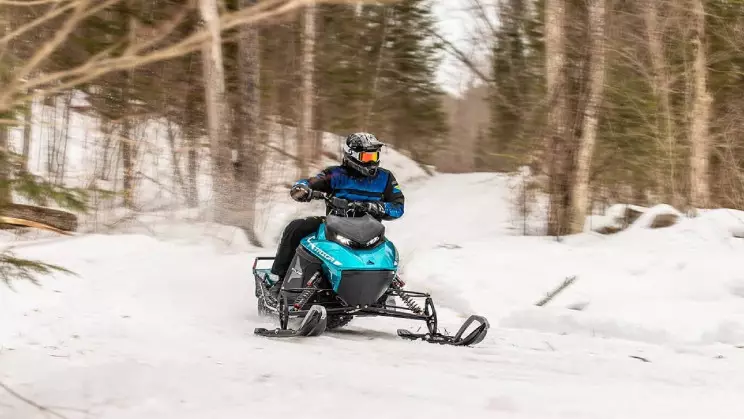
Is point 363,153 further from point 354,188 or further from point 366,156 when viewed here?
point 354,188

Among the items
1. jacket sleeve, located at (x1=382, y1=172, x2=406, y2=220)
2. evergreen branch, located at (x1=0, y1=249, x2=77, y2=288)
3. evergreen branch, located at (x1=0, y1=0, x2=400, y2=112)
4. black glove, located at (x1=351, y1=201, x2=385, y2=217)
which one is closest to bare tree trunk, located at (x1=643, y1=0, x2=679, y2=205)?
jacket sleeve, located at (x1=382, y1=172, x2=406, y2=220)

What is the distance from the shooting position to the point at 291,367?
17.4 feet

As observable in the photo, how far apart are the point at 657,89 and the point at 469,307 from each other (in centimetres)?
912

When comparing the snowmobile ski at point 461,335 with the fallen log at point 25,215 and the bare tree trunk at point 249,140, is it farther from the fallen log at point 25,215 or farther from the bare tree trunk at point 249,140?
the bare tree trunk at point 249,140

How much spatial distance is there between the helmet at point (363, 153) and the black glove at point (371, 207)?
27cm

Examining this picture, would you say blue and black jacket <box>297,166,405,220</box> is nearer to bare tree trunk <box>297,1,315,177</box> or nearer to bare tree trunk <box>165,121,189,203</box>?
bare tree trunk <box>165,121,189,203</box>

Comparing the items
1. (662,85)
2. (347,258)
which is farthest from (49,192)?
(662,85)

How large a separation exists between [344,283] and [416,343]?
0.77 m

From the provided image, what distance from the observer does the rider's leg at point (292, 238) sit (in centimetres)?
777

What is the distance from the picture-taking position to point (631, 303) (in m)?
8.24

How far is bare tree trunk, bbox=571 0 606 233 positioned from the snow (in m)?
0.91

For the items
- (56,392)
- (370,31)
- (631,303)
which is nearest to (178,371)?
(56,392)

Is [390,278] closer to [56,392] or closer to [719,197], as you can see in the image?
[56,392]

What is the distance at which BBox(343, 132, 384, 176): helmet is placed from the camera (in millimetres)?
7430
